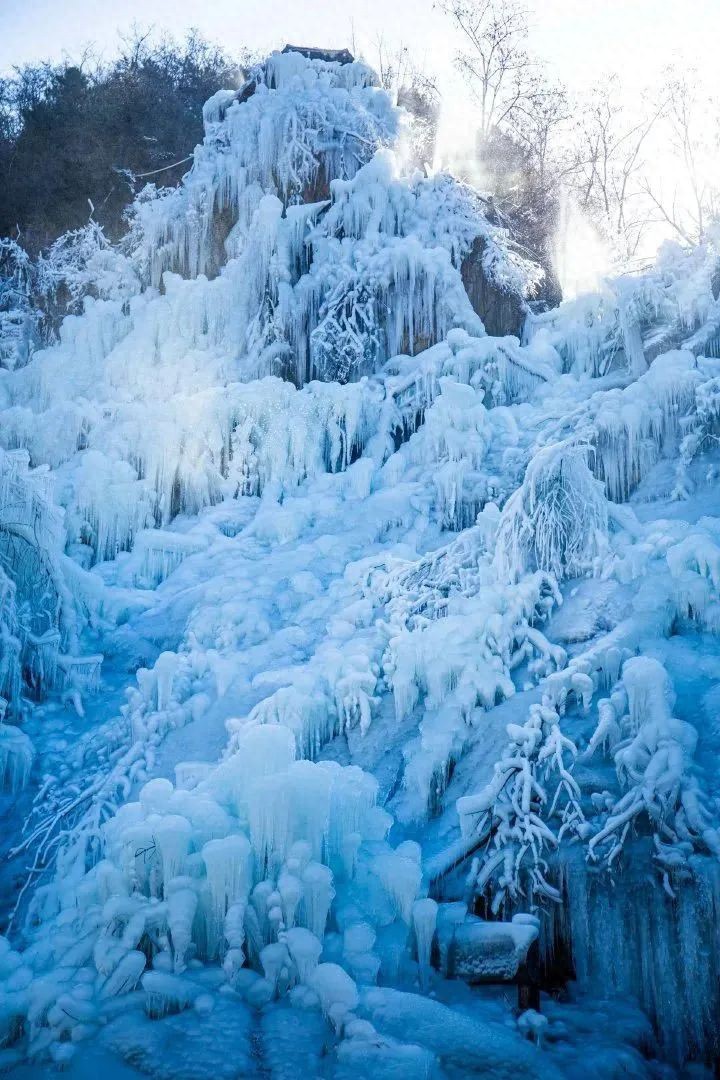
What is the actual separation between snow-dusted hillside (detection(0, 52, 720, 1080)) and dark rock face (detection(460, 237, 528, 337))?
0.05 m

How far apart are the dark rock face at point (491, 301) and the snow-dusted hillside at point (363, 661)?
51mm

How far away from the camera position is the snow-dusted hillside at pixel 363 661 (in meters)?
4.44

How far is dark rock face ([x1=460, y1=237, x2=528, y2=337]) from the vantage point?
38.6ft

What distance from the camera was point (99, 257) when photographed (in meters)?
14.3

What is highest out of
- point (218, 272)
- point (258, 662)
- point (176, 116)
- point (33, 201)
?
point (176, 116)

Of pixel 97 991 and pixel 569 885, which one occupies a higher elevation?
pixel 569 885

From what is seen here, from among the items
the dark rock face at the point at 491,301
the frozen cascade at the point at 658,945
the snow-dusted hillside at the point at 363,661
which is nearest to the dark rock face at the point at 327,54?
the snow-dusted hillside at the point at 363,661

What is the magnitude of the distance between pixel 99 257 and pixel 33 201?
312cm

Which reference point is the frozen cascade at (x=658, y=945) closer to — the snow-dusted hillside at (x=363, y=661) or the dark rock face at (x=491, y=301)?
the snow-dusted hillside at (x=363, y=661)

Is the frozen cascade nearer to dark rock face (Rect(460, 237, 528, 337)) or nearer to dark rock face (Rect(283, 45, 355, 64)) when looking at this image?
dark rock face (Rect(460, 237, 528, 337))

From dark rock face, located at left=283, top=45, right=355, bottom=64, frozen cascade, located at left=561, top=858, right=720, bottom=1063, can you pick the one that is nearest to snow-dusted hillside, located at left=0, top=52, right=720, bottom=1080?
frozen cascade, located at left=561, top=858, right=720, bottom=1063

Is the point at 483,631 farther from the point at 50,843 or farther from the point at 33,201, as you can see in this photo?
the point at 33,201

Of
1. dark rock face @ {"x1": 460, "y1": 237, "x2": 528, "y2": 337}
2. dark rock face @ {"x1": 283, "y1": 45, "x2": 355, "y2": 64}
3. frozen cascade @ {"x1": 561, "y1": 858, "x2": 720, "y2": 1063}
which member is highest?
dark rock face @ {"x1": 283, "y1": 45, "x2": 355, "y2": 64}

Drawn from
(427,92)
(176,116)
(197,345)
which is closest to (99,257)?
(197,345)
